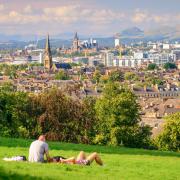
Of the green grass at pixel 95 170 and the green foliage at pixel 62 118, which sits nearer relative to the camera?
the green grass at pixel 95 170

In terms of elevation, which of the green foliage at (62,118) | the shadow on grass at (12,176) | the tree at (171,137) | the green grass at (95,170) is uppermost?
the shadow on grass at (12,176)

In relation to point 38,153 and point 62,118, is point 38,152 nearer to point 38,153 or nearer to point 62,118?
point 38,153

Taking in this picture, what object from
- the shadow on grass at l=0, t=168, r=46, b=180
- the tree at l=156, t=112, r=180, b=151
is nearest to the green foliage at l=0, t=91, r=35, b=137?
the tree at l=156, t=112, r=180, b=151

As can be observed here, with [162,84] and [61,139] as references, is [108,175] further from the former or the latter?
[162,84]

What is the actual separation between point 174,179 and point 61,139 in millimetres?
26467

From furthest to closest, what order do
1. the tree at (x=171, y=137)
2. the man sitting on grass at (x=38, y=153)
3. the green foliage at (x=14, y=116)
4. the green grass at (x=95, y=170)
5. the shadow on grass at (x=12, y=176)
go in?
1. the tree at (x=171, y=137)
2. the green foliage at (x=14, y=116)
3. the man sitting on grass at (x=38, y=153)
4. the green grass at (x=95, y=170)
5. the shadow on grass at (x=12, y=176)

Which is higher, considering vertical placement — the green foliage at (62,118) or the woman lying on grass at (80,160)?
the woman lying on grass at (80,160)

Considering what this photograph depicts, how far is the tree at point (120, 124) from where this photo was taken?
39.4 meters

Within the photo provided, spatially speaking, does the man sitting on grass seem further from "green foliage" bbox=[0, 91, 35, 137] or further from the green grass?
"green foliage" bbox=[0, 91, 35, 137]

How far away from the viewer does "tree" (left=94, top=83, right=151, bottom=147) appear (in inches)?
1550

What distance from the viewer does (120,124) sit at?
40750 millimetres

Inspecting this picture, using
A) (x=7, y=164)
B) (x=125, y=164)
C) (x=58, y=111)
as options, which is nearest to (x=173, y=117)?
(x=58, y=111)

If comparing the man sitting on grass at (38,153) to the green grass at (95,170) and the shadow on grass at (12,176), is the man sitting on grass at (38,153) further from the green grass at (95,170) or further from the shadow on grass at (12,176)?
the shadow on grass at (12,176)

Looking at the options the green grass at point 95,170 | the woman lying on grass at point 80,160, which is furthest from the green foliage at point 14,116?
the woman lying on grass at point 80,160
